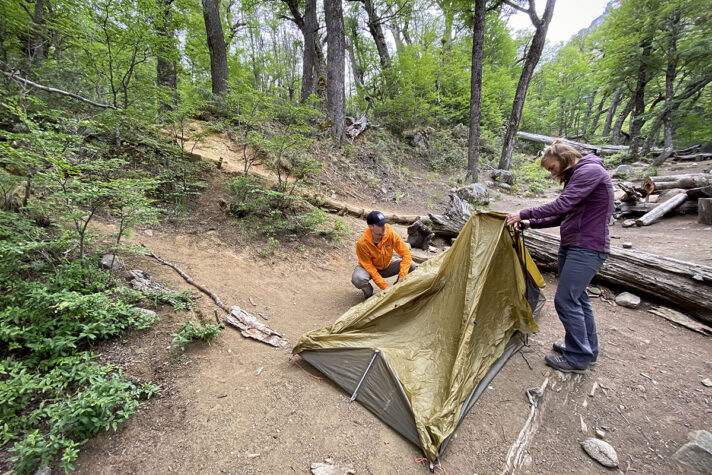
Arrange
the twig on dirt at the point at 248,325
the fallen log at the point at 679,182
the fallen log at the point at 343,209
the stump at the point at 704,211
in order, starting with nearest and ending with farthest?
the twig on dirt at the point at 248,325 → the stump at the point at 704,211 → the fallen log at the point at 679,182 → the fallen log at the point at 343,209

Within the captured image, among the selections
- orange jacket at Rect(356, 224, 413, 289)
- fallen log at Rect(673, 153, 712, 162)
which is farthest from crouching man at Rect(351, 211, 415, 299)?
fallen log at Rect(673, 153, 712, 162)

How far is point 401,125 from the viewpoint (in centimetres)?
1414

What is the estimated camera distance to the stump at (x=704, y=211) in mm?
5527

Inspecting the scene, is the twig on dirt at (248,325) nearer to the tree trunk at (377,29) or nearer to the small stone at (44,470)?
the small stone at (44,470)

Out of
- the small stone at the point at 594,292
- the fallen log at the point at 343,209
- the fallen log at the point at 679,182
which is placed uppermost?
the fallen log at the point at 679,182

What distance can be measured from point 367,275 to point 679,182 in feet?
29.9

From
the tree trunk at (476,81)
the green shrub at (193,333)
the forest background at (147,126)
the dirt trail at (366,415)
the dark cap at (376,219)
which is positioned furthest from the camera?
the tree trunk at (476,81)

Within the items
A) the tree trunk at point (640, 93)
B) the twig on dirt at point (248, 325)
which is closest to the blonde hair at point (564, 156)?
the twig on dirt at point (248, 325)

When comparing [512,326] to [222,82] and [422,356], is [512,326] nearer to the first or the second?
[422,356]

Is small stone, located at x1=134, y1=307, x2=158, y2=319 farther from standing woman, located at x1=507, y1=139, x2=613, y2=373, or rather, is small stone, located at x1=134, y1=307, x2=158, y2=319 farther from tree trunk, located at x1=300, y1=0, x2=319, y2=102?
tree trunk, located at x1=300, y1=0, x2=319, y2=102

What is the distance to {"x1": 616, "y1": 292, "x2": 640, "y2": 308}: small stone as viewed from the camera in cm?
351

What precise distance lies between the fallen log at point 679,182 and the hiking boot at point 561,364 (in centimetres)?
757

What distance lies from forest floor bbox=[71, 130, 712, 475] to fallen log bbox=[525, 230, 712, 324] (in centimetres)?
30

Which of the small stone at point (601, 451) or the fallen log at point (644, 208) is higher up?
the fallen log at point (644, 208)
